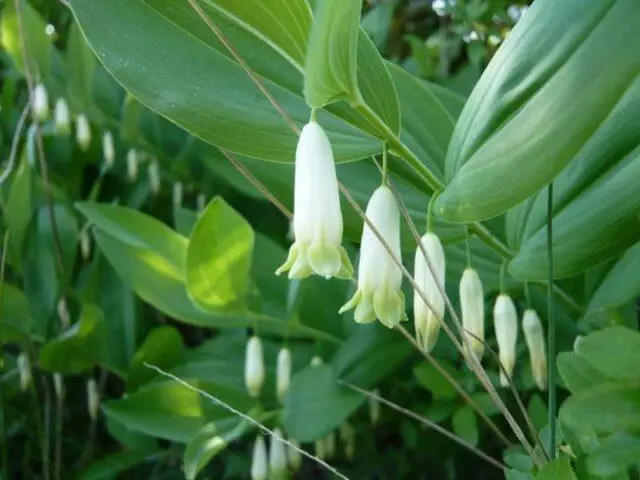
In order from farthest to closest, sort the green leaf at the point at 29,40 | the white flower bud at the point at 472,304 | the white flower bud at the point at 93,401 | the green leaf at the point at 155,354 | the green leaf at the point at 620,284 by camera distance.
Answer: the green leaf at the point at 29,40 < the white flower bud at the point at 93,401 < the green leaf at the point at 155,354 < the green leaf at the point at 620,284 < the white flower bud at the point at 472,304

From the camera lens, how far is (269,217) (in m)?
1.56

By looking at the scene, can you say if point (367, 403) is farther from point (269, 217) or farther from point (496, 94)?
point (496, 94)

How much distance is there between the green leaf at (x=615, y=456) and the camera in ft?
1.54

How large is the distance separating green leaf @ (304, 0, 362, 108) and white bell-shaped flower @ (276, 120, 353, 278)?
1.0 inches

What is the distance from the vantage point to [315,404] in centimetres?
103

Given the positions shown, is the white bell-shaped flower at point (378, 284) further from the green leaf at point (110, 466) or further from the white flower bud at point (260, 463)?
the green leaf at point (110, 466)

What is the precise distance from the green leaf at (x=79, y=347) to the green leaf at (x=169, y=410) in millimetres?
114

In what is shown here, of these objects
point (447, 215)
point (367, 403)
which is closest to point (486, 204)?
point (447, 215)

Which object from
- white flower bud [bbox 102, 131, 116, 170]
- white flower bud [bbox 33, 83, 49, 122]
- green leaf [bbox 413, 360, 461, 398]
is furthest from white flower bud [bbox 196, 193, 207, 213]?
green leaf [bbox 413, 360, 461, 398]

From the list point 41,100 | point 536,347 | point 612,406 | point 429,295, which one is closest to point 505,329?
point 536,347

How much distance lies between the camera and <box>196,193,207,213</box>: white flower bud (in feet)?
5.10

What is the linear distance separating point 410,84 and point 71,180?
37.3 inches

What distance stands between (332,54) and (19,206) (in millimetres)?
837

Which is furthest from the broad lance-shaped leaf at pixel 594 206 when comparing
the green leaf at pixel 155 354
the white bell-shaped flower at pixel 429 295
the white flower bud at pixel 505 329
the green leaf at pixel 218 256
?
the green leaf at pixel 155 354
